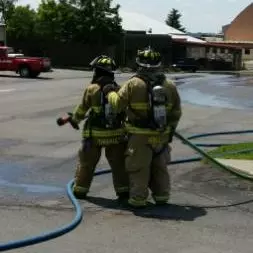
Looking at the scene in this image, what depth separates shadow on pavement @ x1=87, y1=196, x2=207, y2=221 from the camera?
6887 mm

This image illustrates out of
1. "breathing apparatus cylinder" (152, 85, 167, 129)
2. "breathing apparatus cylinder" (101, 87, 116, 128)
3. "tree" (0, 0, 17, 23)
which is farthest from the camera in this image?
"tree" (0, 0, 17, 23)

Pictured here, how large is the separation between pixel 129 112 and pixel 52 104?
1406 cm

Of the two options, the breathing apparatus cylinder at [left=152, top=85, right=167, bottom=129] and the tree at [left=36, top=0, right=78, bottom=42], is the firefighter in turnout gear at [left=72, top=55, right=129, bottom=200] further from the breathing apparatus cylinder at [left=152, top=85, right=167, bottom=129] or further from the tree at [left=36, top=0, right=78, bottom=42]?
Result: the tree at [left=36, top=0, right=78, bottom=42]

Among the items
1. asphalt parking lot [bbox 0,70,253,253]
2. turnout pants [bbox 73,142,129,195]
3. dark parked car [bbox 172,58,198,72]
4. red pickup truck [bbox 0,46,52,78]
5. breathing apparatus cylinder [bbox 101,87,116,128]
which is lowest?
dark parked car [bbox 172,58,198,72]

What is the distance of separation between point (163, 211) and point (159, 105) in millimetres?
1108

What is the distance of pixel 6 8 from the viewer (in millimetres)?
73562

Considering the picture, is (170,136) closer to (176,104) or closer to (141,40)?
(176,104)

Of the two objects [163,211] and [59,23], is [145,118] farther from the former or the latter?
[59,23]

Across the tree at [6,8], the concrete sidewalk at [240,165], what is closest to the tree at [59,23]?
the tree at [6,8]

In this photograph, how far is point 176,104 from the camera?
289 inches

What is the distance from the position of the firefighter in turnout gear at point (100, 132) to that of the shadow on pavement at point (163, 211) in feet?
0.73

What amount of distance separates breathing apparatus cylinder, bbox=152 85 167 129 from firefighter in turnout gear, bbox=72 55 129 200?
0.51 meters

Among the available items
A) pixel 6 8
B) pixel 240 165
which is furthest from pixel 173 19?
pixel 240 165

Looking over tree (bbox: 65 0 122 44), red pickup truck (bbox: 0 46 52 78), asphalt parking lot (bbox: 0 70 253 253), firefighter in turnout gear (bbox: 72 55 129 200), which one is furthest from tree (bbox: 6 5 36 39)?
firefighter in turnout gear (bbox: 72 55 129 200)
